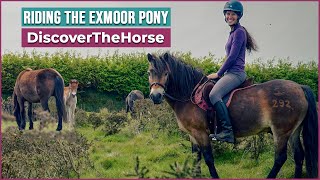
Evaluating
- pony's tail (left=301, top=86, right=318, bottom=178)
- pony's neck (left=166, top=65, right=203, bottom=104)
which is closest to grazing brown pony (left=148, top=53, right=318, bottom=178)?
pony's tail (left=301, top=86, right=318, bottom=178)

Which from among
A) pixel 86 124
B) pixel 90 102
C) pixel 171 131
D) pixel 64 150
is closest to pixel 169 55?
pixel 64 150

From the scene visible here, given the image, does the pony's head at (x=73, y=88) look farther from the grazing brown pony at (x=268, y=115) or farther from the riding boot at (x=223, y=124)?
the riding boot at (x=223, y=124)

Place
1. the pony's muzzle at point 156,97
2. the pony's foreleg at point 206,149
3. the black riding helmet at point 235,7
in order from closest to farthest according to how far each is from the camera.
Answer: the pony's muzzle at point 156,97
the pony's foreleg at point 206,149
the black riding helmet at point 235,7

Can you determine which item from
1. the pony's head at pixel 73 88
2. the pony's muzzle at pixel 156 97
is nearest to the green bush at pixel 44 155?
the pony's muzzle at pixel 156 97

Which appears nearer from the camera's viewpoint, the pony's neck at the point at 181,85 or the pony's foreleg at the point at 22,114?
the pony's neck at the point at 181,85

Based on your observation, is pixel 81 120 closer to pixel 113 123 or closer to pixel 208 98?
pixel 113 123

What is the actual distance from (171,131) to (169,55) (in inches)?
185

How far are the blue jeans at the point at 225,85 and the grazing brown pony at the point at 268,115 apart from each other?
7.4 inches

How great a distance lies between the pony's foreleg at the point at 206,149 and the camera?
8812mm

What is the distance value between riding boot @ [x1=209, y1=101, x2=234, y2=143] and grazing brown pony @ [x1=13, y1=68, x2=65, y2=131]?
7199 millimetres

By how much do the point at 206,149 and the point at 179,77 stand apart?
4.24ft

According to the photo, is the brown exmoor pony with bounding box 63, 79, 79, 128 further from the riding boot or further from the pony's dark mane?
the riding boot

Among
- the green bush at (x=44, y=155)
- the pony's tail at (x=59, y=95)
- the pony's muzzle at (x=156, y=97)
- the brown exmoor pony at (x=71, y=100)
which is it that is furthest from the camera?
the brown exmoor pony at (x=71, y=100)

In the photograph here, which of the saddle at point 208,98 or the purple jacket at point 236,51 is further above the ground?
the purple jacket at point 236,51
